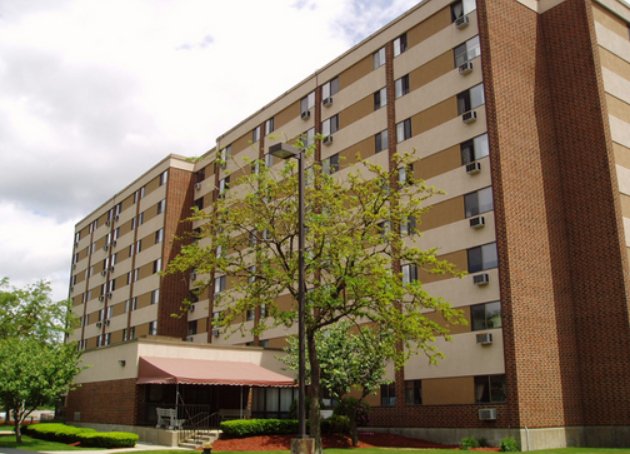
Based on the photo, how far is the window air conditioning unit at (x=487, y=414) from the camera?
28.2m

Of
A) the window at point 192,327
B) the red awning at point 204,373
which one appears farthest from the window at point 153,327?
the red awning at point 204,373

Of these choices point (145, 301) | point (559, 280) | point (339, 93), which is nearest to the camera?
point (559, 280)

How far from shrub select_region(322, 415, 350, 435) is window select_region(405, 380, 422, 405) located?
12.5 feet

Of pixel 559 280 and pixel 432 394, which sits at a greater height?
pixel 559 280

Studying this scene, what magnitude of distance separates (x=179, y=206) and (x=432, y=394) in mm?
32161

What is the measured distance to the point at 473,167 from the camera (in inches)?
1252

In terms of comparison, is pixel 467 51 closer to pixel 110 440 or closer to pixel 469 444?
pixel 469 444

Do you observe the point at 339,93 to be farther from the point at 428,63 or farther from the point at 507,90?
the point at 507,90

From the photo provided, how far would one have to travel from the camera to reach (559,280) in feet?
102

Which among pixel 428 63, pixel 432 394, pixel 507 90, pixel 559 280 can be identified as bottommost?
pixel 432 394

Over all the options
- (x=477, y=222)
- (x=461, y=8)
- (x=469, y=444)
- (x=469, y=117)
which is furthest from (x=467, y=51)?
(x=469, y=444)

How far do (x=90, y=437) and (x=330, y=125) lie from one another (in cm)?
2354

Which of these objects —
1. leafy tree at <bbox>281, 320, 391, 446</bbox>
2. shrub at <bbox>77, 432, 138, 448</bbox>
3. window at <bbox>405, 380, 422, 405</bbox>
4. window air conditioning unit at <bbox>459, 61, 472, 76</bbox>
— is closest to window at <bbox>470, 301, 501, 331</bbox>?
window at <bbox>405, 380, 422, 405</bbox>

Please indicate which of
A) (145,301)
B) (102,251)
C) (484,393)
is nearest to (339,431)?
(484,393)
